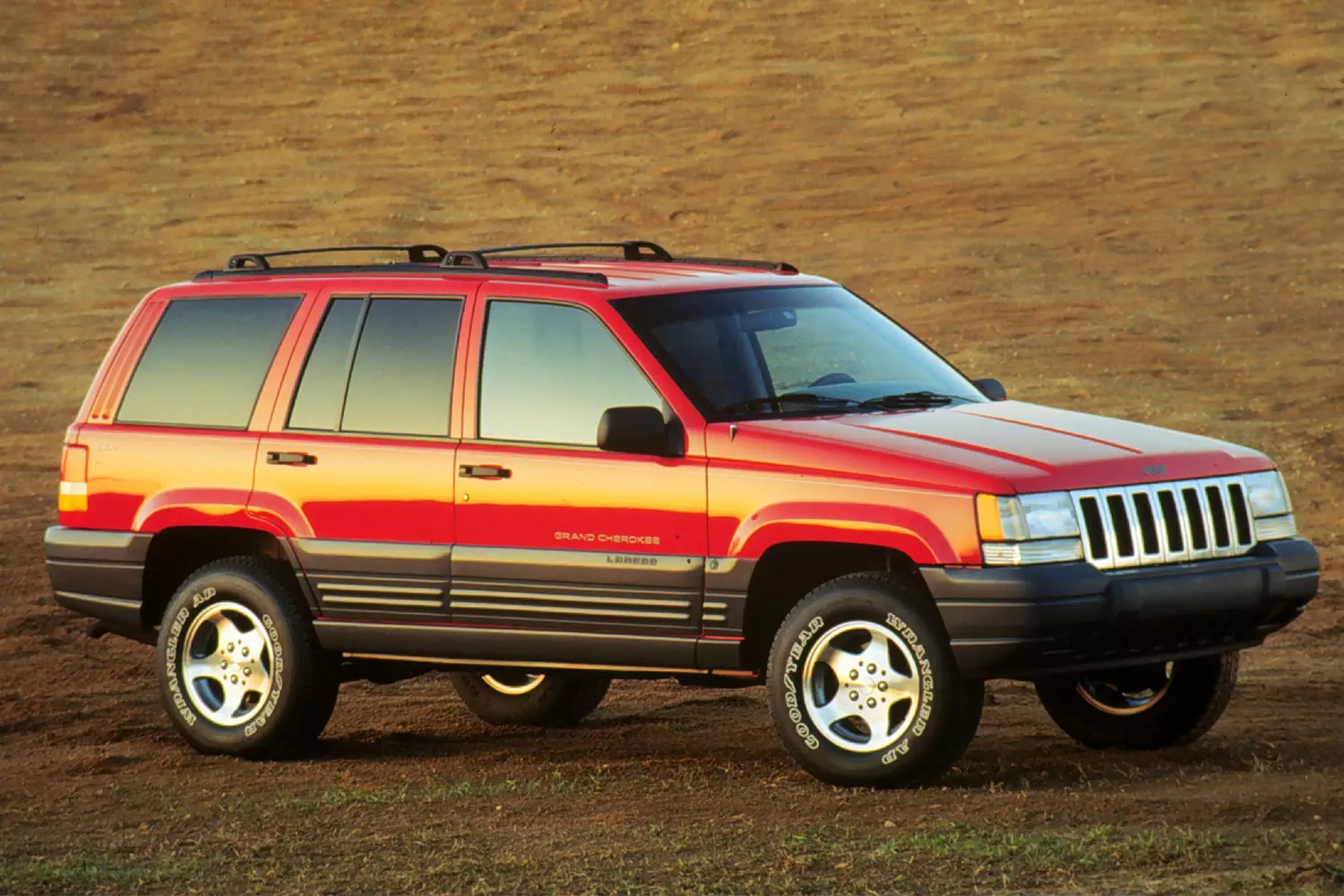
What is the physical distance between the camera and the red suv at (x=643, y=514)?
8.08 m

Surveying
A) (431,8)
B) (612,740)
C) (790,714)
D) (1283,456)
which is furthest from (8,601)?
(431,8)

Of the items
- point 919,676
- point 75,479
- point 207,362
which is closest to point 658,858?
point 919,676

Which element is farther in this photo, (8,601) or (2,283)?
(2,283)

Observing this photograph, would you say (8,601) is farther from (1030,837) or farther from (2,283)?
(2,283)

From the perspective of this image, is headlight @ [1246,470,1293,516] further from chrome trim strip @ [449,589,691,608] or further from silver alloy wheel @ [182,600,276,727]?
silver alloy wheel @ [182,600,276,727]

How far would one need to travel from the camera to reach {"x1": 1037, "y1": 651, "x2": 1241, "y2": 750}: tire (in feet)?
29.6

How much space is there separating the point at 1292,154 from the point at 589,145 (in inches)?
359

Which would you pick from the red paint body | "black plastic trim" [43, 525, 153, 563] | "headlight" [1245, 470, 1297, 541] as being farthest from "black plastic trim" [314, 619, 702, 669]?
"headlight" [1245, 470, 1297, 541]

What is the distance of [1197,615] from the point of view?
26.8 ft

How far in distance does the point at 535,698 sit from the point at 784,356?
2.26m

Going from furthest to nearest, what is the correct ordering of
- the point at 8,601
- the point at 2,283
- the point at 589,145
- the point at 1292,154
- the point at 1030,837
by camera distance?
the point at 589,145, the point at 1292,154, the point at 2,283, the point at 8,601, the point at 1030,837

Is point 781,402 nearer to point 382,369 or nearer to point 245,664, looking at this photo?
point 382,369

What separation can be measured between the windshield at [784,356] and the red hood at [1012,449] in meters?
0.21

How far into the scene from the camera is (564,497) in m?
8.66
